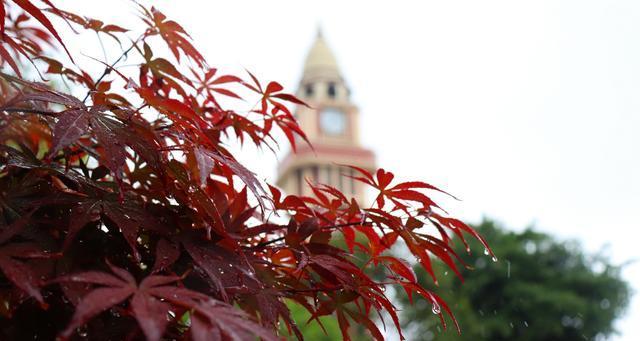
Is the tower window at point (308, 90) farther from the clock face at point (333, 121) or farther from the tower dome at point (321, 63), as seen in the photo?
the clock face at point (333, 121)

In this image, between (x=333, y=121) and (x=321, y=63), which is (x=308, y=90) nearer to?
(x=321, y=63)

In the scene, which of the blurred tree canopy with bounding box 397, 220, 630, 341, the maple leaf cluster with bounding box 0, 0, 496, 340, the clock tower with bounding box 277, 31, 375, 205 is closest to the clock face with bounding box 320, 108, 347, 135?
the clock tower with bounding box 277, 31, 375, 205

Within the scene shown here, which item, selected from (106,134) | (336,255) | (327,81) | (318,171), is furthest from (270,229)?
(327,81)

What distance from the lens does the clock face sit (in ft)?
83.0

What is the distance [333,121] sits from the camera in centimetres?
2545

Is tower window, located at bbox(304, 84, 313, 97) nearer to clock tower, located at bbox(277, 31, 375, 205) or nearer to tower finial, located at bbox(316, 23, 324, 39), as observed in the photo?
clock tower, located at bbox(277, 31, 375, 205)

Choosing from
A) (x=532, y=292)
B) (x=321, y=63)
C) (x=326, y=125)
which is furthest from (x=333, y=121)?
(x=532, y=292)

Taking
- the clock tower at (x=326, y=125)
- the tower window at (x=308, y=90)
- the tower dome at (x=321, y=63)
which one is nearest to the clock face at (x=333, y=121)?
the clock tower at (x=326, y=125)

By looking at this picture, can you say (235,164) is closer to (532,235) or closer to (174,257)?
(174,257)

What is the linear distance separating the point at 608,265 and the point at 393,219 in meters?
15.4

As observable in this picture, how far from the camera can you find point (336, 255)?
739mm

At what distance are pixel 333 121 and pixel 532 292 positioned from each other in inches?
526

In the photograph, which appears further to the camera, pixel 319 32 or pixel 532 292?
pixel 319 32

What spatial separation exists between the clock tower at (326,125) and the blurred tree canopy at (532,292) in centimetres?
896
